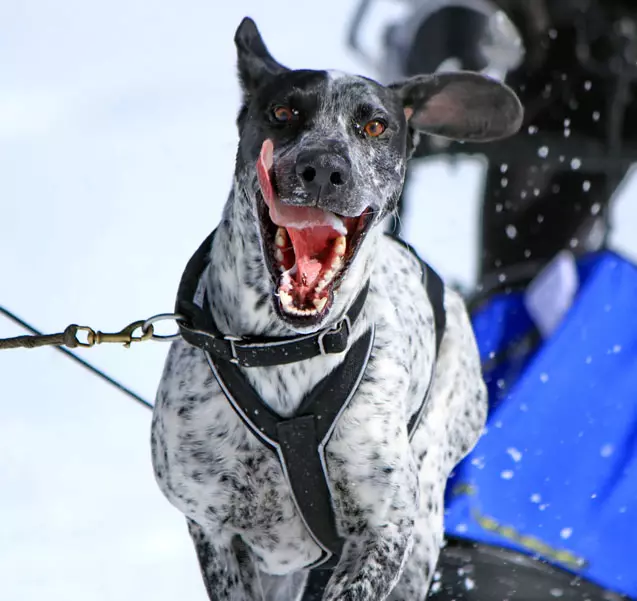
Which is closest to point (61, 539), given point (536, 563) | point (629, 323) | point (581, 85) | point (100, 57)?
point (536, 563)

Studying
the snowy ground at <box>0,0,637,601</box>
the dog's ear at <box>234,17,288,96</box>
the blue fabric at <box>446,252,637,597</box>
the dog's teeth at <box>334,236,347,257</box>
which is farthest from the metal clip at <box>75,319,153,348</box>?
the blue fabric at <box>446,252,637,597</box>

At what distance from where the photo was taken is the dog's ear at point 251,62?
2.38 metres

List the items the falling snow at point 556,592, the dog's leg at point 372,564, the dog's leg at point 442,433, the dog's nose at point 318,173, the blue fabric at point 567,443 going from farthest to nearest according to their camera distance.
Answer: the blue fabric at point 567,443, the falling snow at point 556,592, the dog's leg at point 442,433, the dog's leg at point 372,564, the dog's nose at point 318,173

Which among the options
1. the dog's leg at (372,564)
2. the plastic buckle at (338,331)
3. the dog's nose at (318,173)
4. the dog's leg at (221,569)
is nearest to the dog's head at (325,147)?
the dog's nose at (318,173)

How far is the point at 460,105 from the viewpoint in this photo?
2547mm

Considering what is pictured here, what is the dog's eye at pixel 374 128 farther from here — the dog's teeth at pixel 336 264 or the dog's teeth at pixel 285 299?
the dog's teeth at pixel 285 299

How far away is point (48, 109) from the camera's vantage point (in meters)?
4.97

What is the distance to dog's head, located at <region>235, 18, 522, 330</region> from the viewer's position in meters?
2.04

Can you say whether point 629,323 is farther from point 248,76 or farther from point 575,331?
Answer: point 248,76

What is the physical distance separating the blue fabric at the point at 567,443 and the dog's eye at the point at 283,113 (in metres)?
1.63

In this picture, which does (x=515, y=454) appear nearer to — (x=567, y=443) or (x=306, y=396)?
(x=567, y=443)

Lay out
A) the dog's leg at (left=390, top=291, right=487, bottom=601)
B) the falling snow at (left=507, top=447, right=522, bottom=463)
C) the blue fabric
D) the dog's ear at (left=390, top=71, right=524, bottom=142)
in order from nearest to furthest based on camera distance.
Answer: the dog's ear at (left=390, top=71, right=524, bottom=142) < the dog's leg at (left=390, top=291, right=487, bottom=601) < the blue fabric < the falling snow at (left=507, top=447, right=522, bottom=463)

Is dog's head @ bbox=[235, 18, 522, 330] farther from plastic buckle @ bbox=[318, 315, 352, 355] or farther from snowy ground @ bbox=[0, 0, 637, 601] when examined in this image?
snowy ground @ bbox=[0, 0, 637, 601]

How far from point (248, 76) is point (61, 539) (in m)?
1.64
